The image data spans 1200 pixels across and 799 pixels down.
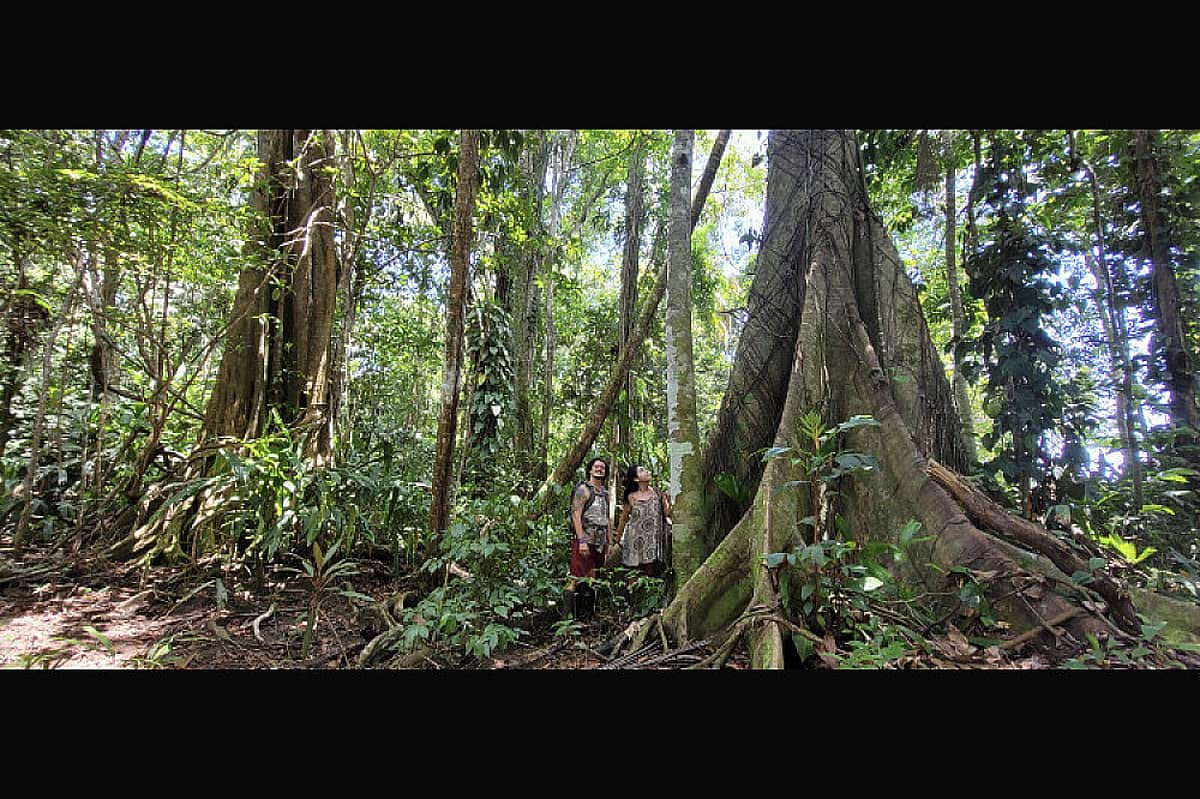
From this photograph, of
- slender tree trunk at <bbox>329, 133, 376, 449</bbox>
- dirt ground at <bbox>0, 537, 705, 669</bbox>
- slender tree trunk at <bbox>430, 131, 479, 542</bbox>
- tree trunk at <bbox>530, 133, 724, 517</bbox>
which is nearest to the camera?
dirt ground at <bbox>0, 537, 705, 669</bbox>

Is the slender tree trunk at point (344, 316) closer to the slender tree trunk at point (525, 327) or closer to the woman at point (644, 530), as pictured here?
the slender tree trunk at point (525, 327)

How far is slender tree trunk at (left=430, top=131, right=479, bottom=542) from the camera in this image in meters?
4.05

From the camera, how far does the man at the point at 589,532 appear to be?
4.29 metres

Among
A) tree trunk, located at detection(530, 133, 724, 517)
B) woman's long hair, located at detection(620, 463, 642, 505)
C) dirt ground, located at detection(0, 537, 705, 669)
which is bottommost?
dirt ground, located at detection(0, 537, 705, 669)

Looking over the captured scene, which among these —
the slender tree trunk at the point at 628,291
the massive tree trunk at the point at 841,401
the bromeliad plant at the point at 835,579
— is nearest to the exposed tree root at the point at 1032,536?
the massive tree trunk at the point at 841,401

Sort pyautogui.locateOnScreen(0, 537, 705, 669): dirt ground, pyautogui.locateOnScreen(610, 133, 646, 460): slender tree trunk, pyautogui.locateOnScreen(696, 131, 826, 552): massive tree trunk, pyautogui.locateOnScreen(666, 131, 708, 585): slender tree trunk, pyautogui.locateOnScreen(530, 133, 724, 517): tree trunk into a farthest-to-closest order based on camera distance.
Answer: pyautogui.locateOnScreen(610, 133, 646, 460): slender tree trunk
pyautogui.locateOnScreen(530, 133, 724, 517): tree trunk
pyautogui.locateOnScreen(696, 131, 826, 552): massive tree trunk
pyautogui.locateOnScreen(666, 131, 708, 585): slender tree trunk
pyautogui.locateOnScreen(0, 537, 705, 669): dirt ground

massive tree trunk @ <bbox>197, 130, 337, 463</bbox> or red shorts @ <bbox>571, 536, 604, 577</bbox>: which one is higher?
massive tree trunk @ <bbox>197, 130, 337, 463</bbox>

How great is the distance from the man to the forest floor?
0.19m

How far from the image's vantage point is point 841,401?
4.15m

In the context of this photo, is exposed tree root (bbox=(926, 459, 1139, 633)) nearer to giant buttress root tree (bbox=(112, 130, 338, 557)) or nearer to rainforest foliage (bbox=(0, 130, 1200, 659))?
rainforest foliage (bbox=(0, 130, 1200, 659))

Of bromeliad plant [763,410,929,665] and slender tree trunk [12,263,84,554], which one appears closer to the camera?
bromeliad plant [763,410,929,665]

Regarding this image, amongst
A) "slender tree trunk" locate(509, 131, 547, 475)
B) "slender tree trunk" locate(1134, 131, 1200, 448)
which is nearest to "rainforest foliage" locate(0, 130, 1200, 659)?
"slender tree trunk" locate(1134, 131, 1200, 448)

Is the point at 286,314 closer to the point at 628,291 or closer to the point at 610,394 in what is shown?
the point at 610,394

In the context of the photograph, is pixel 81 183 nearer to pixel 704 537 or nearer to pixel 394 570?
Answer: pixel 394 570
